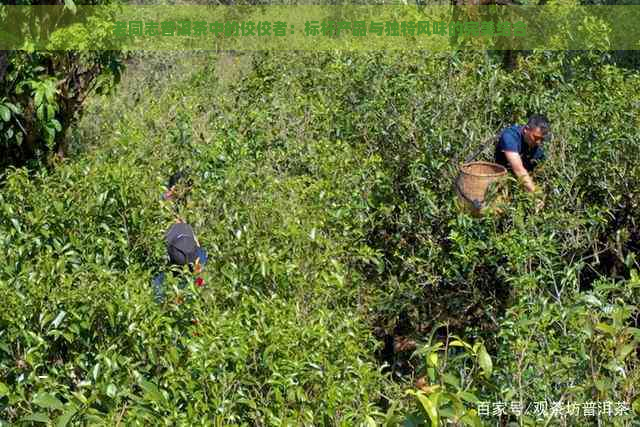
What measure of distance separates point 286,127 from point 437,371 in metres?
3.43

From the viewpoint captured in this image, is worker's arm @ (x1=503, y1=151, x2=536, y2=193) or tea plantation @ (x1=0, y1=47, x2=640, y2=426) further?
worker's arm @ (x1=503, y1=151, x2=536, y2=193)

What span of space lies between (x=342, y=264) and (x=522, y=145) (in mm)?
1647

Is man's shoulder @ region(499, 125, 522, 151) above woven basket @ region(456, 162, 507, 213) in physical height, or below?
above

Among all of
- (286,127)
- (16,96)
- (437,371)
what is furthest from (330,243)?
(16,96)

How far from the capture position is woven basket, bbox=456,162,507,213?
173 inches

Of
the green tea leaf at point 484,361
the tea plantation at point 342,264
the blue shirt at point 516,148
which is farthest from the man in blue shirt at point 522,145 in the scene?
the green tea leaf at point 484,361

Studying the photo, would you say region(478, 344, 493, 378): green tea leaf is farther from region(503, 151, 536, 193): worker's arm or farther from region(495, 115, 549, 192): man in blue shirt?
region(495, 115, 549, 192): man in blue shirt

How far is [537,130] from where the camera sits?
4.79 m

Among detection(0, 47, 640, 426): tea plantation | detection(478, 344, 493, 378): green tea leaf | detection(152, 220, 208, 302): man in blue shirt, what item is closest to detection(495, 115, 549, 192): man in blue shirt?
detection(0, 47, 640, 426): tea plantation

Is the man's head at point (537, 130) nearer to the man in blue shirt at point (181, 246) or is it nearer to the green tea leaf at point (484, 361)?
the man in blue shirt at point (181, 246)

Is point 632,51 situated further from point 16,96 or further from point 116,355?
point 116,355

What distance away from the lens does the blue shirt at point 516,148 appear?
4.86 m

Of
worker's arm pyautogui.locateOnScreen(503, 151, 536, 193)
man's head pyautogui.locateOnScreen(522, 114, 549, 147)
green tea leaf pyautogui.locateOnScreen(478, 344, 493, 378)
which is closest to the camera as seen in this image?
green tea leaf pyautogui.locateOnScreen(478, 344, 493, 378)

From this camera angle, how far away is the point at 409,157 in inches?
204
